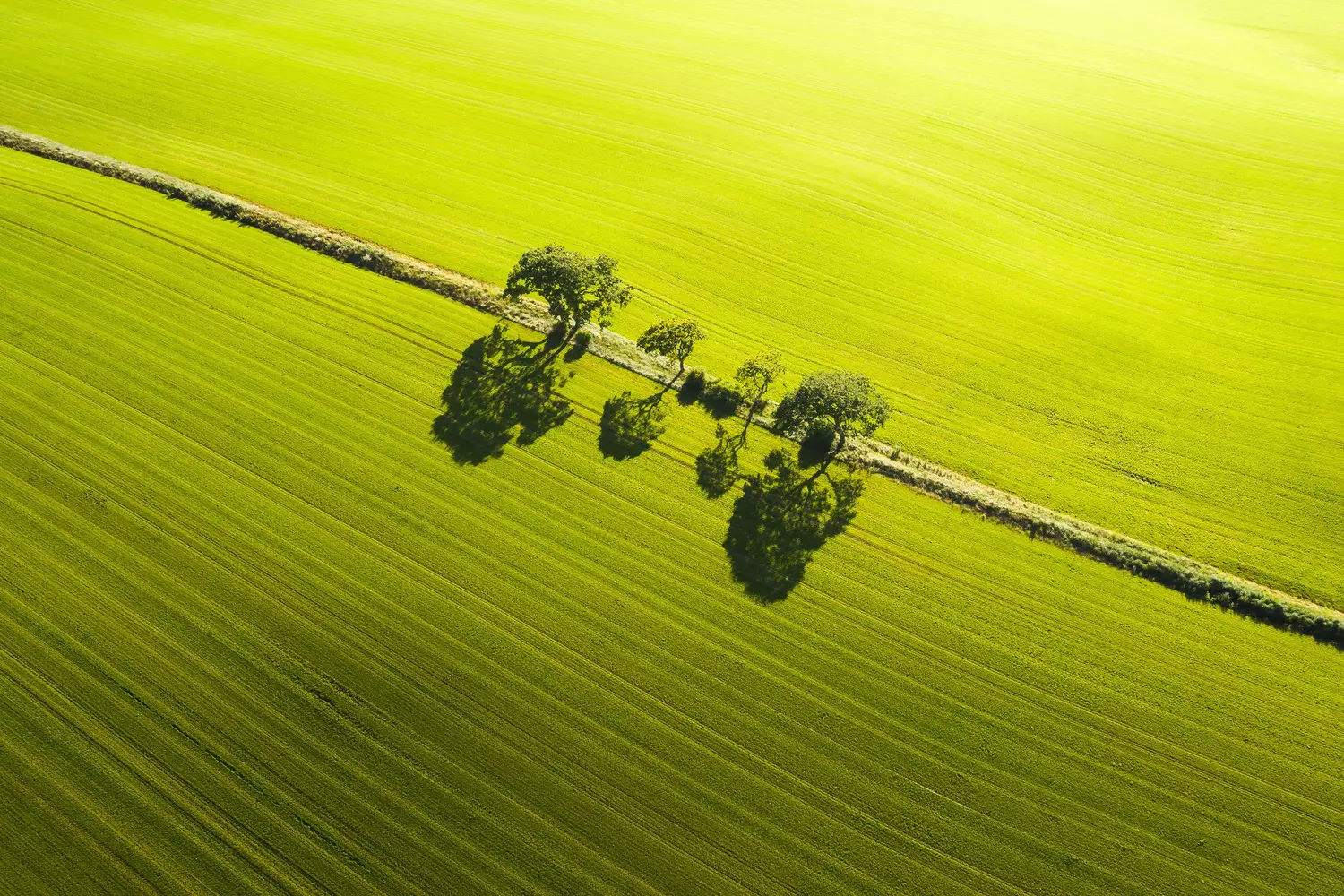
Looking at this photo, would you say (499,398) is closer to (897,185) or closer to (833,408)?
(833,408)

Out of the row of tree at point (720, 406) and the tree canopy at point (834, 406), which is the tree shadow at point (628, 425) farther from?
the tree canopy at point (834, 406)

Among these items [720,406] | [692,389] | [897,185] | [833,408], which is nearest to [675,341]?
[692,389]

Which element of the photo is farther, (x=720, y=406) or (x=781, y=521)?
(x=720, y=406)

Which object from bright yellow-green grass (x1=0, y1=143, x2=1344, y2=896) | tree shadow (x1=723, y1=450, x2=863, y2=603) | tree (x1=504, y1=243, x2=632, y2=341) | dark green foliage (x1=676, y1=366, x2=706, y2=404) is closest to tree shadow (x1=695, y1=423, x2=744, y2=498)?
bright yellow-green grass (x1=0, y1=143, x2=1344, y2=896)

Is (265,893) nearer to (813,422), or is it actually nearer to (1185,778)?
(813,422)

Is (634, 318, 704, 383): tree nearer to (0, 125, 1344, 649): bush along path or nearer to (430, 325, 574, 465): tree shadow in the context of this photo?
(0, 125, 1344, 649): bush along path

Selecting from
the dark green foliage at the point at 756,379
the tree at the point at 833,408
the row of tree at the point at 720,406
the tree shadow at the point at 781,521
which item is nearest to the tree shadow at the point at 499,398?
the row of tree at the point at 720,406
